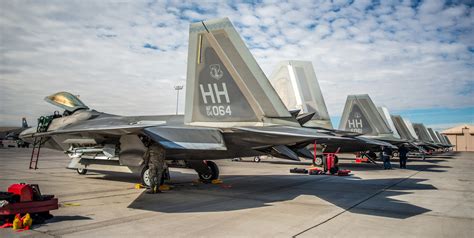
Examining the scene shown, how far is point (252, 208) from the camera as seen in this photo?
713 centimetres

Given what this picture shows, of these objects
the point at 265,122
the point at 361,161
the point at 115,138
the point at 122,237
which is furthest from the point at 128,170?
the point at 361,161

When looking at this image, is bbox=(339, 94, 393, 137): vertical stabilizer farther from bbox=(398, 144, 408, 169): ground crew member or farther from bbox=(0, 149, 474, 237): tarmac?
bbox=(0, 149, 474, 237): tarmac

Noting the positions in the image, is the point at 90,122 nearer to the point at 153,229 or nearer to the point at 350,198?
the point at 153,229

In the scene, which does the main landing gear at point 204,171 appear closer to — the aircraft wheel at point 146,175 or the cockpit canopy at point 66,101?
the aircraft wheel at point 146,175

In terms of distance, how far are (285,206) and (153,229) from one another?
3168 mm

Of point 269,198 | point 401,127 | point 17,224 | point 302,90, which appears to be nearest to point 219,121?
point 269,198

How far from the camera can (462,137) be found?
88062 millimetres

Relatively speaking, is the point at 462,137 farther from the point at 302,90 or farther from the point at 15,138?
the point at 15,138

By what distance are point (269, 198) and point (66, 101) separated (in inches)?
361

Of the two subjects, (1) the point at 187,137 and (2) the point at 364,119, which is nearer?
(1) the point at 187,137

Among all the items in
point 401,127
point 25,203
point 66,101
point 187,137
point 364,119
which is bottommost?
point 25,203

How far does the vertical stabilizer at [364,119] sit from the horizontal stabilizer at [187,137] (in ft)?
60.0

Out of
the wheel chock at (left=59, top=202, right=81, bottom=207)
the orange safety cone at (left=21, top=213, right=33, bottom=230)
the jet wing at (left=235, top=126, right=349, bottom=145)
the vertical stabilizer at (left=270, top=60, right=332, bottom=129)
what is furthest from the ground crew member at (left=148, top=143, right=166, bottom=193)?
the vertical stabilizer at (left=270, top=60, right=332, bottom=129)

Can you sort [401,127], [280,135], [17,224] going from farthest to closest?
[401,127], [280,135], [17,224]
